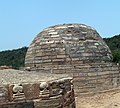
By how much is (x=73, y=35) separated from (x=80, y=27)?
774 millimetres

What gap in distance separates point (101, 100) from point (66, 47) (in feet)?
10.3

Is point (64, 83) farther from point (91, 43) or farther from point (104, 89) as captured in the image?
point (91, 43)

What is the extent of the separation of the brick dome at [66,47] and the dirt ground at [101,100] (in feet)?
5.96

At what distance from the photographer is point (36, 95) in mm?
7633

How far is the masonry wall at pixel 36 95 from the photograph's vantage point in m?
7.19

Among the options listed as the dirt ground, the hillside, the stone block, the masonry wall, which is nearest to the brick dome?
the dirt ground

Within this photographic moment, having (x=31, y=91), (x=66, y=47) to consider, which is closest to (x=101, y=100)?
(x=66, y=47)

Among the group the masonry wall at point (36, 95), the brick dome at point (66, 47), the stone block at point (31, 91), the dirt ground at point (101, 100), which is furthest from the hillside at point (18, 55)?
the stone block at point (31, 91)

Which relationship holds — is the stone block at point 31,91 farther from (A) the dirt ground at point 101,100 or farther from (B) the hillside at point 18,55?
(B) the hillside at point 18,55

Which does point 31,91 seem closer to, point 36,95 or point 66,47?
point 36,95

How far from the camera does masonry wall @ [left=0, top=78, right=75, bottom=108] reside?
719 centimetres

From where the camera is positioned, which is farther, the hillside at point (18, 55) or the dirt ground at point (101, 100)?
the hillside at point (18, 55)

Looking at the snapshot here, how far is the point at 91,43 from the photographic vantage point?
54.3 feet

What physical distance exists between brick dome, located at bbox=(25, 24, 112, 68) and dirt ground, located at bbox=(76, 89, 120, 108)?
1816 mm
